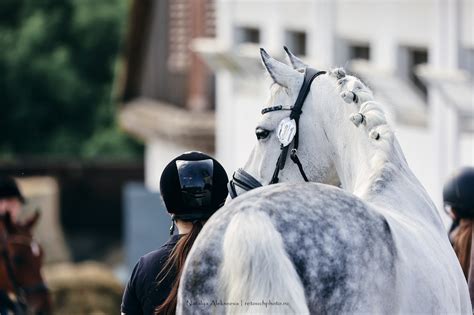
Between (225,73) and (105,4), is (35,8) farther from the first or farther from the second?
(225,73)

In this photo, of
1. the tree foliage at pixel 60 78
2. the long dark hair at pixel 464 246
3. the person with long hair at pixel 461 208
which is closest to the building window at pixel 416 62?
the person with long hair at pixel 461 208

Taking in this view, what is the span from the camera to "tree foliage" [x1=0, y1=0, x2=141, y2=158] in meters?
36.3

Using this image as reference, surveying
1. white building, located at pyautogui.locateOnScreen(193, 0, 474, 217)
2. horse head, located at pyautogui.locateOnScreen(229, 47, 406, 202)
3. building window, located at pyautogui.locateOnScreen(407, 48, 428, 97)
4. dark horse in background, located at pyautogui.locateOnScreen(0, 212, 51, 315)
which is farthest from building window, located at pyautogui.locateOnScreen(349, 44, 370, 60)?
horse head, located at pyautogui.locateOnScreen(229, 47, 406, 202)

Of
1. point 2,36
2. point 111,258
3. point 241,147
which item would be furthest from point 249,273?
point 2,36

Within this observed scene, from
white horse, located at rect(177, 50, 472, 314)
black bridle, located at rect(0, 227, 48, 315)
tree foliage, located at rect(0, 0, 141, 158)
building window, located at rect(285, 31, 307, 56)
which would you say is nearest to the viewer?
white horse, located at rect(177, 50, 472, 314)

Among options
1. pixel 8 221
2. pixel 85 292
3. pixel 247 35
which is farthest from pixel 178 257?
pixel 247 35

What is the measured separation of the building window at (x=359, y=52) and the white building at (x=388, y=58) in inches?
0.4

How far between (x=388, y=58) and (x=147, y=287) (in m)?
9.65

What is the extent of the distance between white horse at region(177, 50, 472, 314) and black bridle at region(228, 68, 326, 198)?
26 centimetres

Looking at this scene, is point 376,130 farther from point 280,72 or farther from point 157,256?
point 157,256

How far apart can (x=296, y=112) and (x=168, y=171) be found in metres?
0.59

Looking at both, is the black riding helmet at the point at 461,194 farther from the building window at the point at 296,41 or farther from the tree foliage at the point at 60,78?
the tree foliage at the point at 60,78

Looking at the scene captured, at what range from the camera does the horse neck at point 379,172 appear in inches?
202

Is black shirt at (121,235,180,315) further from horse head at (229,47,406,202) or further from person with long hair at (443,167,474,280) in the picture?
person with long hair at (443,167,474,280)
